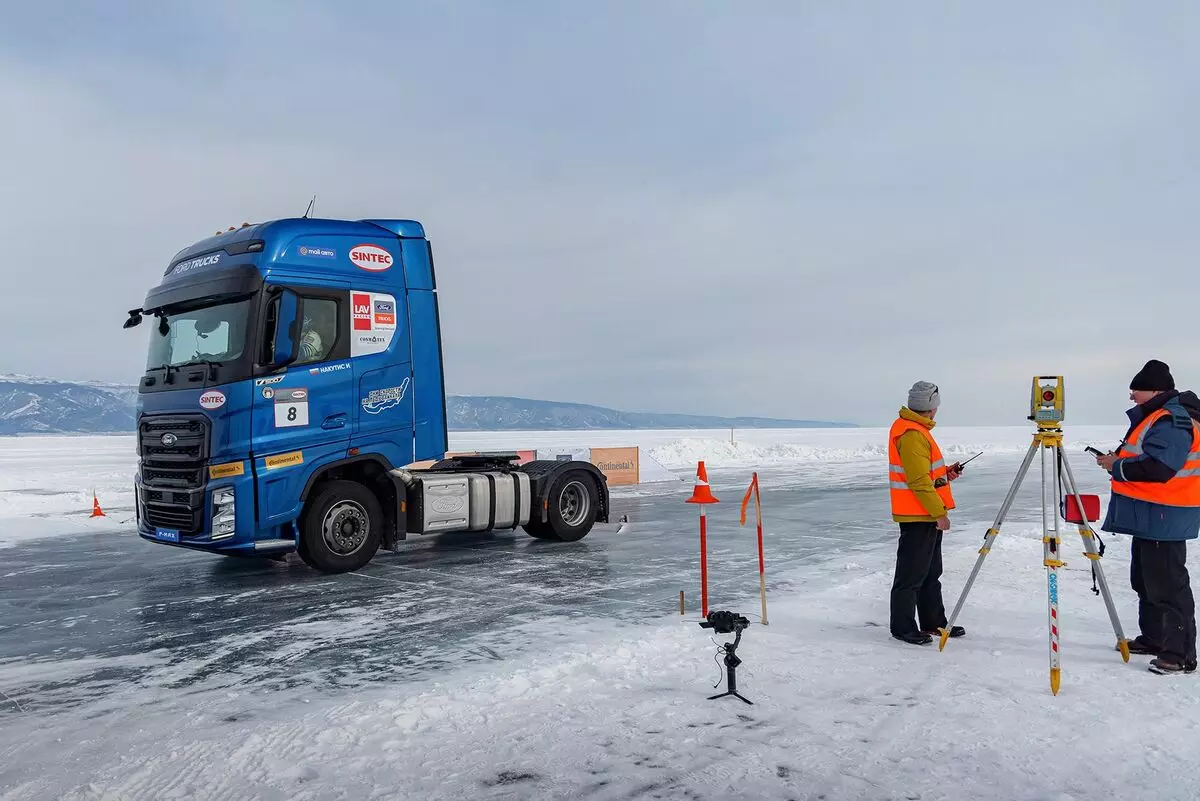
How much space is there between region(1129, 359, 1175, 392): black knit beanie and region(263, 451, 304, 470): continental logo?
300 inches

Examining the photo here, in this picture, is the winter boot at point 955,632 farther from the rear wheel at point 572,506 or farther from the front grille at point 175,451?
the front grille at point 175,451

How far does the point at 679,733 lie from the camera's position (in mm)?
4598

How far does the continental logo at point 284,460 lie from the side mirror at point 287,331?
3.09ft

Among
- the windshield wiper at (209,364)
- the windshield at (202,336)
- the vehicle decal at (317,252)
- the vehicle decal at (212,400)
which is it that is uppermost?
the vehicle decal at (317,252)

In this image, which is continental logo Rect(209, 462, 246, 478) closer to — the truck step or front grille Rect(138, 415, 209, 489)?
front grille Rect(138, 415, 209, 489)

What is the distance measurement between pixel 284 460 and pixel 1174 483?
25.8 ft

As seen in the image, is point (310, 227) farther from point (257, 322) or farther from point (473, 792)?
point (473, 792)

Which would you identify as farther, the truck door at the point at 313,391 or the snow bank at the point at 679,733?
the truck door at the point at 313,391

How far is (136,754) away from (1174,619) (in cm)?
624

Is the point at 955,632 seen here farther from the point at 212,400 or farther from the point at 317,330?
the point at 212,400

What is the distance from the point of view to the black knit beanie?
571 cm

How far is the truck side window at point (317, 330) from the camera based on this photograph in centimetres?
920

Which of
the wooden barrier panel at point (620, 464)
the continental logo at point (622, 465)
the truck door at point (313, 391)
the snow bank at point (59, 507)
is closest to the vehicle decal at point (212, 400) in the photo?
the truck door at point (313, 391)

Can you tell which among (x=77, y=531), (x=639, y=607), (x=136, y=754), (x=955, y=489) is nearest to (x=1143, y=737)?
(x=639, y=607)
